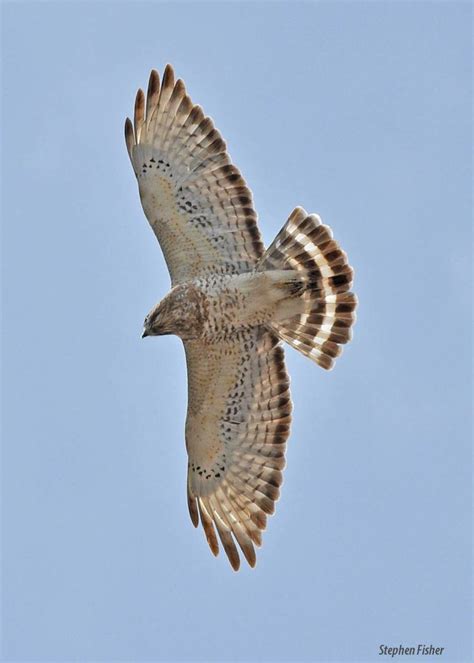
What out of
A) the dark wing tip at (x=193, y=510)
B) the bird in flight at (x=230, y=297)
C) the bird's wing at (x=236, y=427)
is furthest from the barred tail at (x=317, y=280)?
the dark wing tip at (x=193, y=510)

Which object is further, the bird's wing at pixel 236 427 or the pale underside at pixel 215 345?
the bird's wing at pixel 236 427

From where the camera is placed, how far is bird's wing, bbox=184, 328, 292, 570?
9.99 meters

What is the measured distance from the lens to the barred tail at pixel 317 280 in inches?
385

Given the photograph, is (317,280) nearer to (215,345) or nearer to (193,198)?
(215,345)

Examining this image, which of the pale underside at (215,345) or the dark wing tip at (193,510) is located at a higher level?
the pale underside at (215,345)

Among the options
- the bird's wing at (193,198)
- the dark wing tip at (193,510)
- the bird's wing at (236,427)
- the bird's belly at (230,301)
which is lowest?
the dark wing tip at (193,510)

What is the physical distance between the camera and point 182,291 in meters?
9.58

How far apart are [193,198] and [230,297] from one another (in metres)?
1.09

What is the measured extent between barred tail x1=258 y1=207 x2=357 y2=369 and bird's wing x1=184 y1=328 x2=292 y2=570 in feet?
1.45

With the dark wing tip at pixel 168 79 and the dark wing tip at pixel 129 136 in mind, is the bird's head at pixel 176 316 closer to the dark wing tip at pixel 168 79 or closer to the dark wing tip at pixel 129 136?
the dark wing tip at pixel 129 136

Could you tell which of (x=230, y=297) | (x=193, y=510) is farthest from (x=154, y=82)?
(x=193, y=510)

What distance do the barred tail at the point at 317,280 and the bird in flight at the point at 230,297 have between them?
10 mm

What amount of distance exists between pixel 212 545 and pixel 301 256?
3041mm

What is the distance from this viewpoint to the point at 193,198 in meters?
9.84
